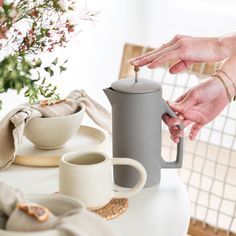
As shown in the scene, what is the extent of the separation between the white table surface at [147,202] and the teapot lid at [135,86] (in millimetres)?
220

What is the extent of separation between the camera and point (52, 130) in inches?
52.7

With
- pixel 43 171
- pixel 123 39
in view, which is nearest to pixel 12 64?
pixel 43 171

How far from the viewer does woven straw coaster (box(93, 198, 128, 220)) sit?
109 centimetres

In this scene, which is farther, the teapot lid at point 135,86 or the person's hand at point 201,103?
the person's hand at point 201,103

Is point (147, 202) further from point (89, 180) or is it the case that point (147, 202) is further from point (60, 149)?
point (60, 149)

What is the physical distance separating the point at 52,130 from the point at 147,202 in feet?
1.00

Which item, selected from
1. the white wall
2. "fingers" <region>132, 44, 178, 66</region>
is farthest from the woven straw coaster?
the white wall

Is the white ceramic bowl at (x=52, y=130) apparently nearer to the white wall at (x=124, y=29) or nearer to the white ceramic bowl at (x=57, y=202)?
the white ceramic bowl at (x=57, y=202)

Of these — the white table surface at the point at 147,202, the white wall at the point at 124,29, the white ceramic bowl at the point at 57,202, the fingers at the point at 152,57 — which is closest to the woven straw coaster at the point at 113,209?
the white table surface at the point at 147,202

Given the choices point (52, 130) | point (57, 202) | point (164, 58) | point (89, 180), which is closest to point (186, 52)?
point (164, 58)

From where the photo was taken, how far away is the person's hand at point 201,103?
1.49 meters

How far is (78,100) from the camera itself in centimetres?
146

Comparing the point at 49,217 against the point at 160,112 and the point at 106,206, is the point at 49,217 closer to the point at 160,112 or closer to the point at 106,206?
the point at 106,206

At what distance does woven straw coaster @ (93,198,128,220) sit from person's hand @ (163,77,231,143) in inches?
14.4
